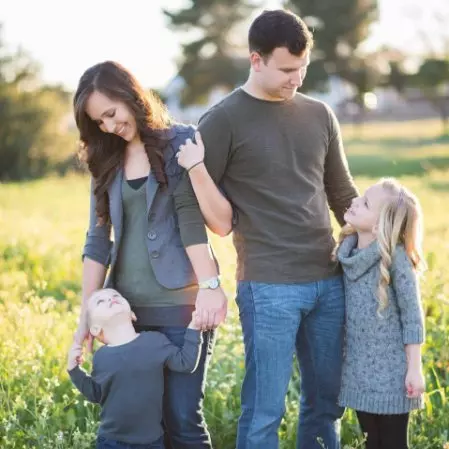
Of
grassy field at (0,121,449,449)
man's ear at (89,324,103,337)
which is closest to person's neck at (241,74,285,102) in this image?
man's ear at (89,324,103,337)

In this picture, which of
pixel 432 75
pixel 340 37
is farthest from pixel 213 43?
pixel 432 75

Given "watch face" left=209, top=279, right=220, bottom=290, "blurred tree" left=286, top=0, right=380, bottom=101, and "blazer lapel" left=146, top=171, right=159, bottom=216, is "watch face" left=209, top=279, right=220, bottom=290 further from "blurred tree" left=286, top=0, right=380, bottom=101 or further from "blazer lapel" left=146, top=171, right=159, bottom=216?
"blurred tree" left=286, top=0, right=380, bottom=101

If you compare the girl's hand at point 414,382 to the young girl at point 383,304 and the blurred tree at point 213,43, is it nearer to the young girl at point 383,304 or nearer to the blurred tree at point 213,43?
the young girl at point 383,304

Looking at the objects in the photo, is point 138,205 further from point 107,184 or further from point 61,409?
point 61,409

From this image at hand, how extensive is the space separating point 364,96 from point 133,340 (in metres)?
52.7

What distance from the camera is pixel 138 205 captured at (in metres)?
3.66

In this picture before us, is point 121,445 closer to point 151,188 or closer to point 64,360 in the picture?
point 151,188

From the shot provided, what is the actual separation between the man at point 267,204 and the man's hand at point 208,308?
124 millimetres

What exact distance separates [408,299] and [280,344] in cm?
60

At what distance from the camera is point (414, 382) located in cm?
360

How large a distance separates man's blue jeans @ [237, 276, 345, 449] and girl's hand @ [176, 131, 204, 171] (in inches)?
23.3

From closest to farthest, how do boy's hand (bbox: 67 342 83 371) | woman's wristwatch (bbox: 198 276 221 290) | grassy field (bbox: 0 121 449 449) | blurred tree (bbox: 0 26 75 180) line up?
woman's wristwatch (bbox: 198 276 221 290) → boy's hand (bbox: 67 342 83 371) → grassy field (bbox: 0 121 449 449) → blurred tree (bbox: 0 26 75 180)

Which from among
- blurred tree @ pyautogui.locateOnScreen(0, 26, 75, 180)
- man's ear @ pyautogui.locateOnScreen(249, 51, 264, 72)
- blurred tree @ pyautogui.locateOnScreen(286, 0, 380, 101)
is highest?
blurred tree @ pyautogui.locateOnScreen(286, 0, 380, 101)

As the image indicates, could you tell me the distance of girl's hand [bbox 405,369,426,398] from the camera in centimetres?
360
